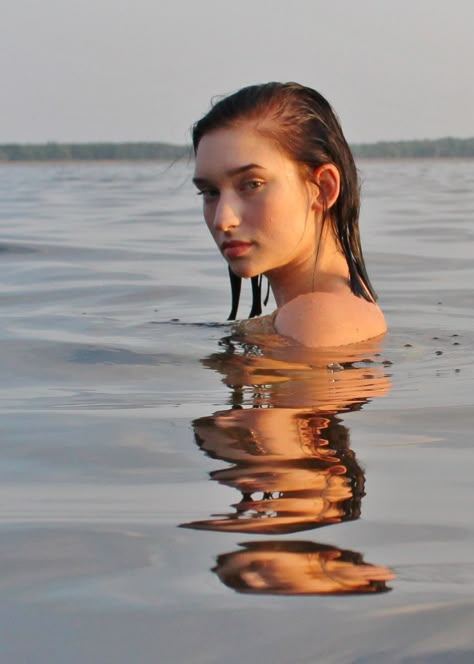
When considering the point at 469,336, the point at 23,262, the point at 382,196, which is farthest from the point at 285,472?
the point at 382,196

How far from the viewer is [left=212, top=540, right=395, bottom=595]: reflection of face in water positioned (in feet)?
5.07

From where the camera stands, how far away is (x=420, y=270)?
6996mm

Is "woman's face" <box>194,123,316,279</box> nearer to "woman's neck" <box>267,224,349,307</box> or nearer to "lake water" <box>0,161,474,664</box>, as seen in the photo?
"woman's neck" <box>267,224,349,307</box>

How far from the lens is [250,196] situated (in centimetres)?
367

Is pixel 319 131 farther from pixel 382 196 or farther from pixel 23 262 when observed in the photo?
pixel 382 196

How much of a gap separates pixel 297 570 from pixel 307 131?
2.49 meters

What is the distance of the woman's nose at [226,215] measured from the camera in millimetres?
3637

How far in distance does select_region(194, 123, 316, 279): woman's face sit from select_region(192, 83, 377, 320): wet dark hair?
1.9 inches


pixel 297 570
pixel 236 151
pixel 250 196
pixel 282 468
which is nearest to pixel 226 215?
pixel 250 196

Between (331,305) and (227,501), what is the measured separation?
189 centimetres

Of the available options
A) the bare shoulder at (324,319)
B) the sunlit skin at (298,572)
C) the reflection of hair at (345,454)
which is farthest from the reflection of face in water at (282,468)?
the bare shoulder at (324,319)

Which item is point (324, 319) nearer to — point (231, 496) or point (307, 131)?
point (307, 131)

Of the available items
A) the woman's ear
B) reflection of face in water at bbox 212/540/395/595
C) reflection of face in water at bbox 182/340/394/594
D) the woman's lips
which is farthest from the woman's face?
reflection of face in water at bbox 212/540/395/595

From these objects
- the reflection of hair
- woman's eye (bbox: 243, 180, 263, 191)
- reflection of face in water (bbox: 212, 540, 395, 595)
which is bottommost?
the reflection of hair
